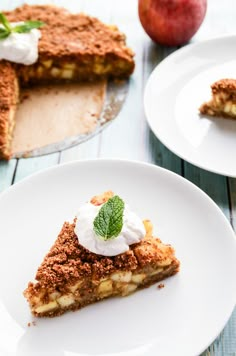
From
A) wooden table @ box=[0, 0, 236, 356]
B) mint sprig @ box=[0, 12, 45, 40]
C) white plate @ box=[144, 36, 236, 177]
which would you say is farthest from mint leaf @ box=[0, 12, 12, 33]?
white plate @ box=[144, 36, 236, 177]

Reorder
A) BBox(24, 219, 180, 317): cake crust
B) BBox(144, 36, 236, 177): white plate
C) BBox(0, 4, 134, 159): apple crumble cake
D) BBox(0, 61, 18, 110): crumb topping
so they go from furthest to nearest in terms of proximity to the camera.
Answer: BBox(0, 4, 134, 159): apple crumble cake < BBox(0, 61, 18, 110): crumb topping < BBox(144, 36, 236, 177): white plate < BBox(24, 219, 180, 317): cake crust

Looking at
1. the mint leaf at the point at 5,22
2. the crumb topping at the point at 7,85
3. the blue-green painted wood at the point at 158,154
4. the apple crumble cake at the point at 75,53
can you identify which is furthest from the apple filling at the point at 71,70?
the blue-green painted wood at the point at 158,154

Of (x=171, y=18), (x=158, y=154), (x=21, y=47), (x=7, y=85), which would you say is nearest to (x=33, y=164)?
(x=7, y=85)

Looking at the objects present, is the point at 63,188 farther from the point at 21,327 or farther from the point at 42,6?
the point at 42,6

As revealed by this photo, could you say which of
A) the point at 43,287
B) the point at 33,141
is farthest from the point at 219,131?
the point at 43,287

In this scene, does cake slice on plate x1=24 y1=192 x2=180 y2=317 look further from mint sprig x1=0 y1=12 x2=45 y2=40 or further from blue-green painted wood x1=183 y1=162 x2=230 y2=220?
mint sprig x1=0 y1=12 x2=45 y2=40

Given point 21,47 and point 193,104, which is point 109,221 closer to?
point 193,104
